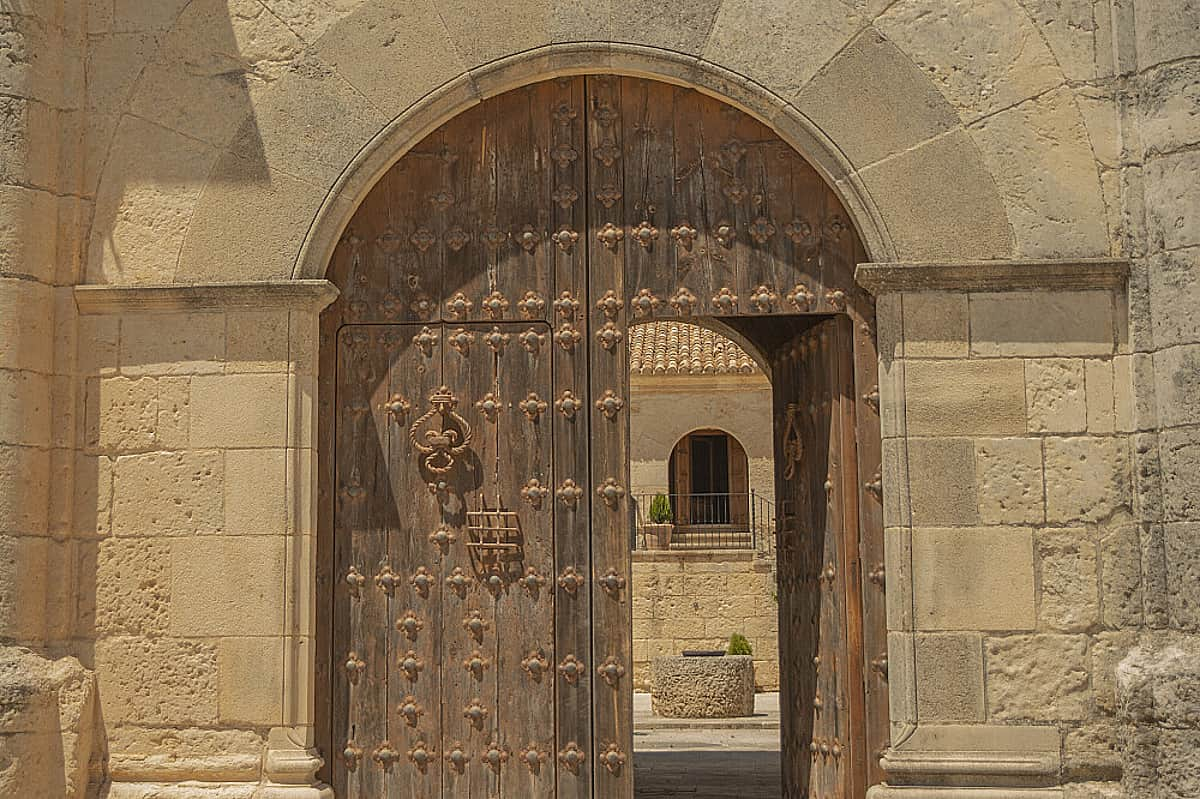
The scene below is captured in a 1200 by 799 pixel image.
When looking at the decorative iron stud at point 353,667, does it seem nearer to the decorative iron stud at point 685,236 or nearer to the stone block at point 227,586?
the stone block at point 227,586

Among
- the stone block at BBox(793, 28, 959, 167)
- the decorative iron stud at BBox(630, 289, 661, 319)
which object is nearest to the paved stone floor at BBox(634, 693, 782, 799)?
the decorative iron stud at BBox(630, 289, 661, 319)

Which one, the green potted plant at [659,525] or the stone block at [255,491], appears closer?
the stone block at [255,491]

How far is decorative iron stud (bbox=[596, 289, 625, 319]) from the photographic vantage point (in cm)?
568

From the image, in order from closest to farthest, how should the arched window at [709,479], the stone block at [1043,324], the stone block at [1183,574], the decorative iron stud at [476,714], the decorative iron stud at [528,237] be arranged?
the stone block at [1183,574] < the stone block at [1043,324] < the decorative iron stud at [476,714] < the decorative iron stud at [528,237] < the arched window at [709,479]

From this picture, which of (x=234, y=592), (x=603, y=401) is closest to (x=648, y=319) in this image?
(x=603, y=401)

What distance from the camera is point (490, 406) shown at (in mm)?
5664

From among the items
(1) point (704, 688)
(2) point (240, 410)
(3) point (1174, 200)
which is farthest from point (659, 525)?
(3) point (1174, 200)

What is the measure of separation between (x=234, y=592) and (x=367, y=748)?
2.65 ft

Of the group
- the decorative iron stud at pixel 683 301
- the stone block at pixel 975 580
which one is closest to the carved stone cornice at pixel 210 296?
the decorative iron stud at pixel 683 301

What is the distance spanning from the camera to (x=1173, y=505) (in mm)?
5020

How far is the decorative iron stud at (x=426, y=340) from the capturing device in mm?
5723

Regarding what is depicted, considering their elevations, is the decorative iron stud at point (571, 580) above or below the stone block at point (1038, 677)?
above

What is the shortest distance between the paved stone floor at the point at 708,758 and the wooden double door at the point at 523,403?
2204 millimetres

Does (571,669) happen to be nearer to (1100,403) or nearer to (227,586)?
(227,586)
